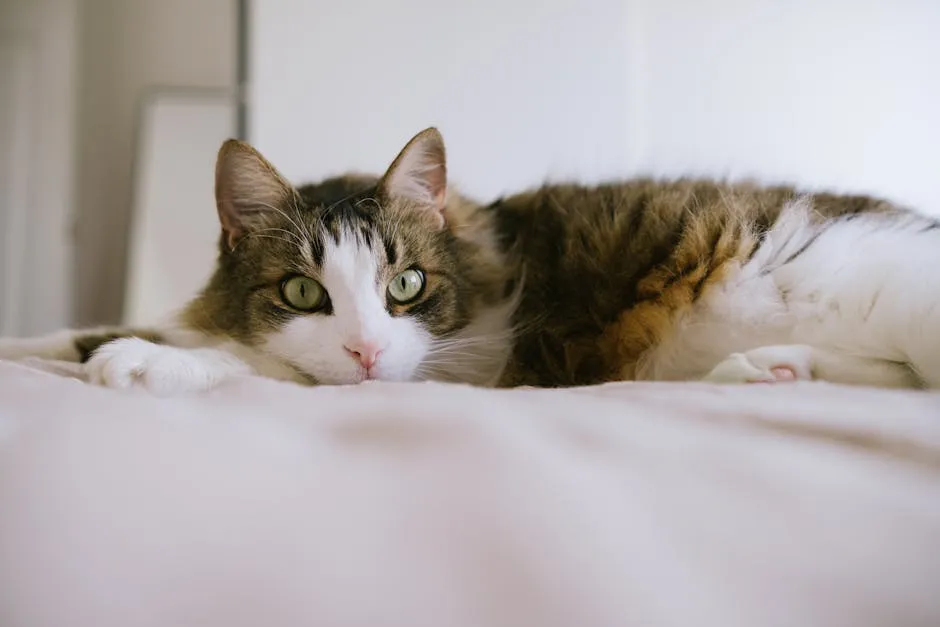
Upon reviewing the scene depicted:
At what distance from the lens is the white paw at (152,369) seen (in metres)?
0.67

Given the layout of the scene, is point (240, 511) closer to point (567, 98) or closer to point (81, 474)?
point (81, 474)

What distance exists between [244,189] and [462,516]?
0.81 m

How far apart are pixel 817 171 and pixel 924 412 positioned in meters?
2.10

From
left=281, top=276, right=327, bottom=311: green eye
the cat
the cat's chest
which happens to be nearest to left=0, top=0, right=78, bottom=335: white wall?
the cat

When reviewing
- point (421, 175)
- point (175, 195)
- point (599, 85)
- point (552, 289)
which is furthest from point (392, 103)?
point (552, 289)

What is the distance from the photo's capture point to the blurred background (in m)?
2.20

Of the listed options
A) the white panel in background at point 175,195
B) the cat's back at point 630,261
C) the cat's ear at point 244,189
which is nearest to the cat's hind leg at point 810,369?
the cat's back at point 630,261

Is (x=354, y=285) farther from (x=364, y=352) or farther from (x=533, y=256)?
(x=533, y=256)

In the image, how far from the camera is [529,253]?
1184 mm

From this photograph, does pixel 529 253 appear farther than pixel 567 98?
No

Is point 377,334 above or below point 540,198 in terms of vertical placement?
below

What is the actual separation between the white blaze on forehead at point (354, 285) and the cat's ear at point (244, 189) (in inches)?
6.0

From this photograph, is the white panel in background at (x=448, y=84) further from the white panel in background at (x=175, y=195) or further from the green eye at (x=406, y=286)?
the green eye at (x=406, y=286)

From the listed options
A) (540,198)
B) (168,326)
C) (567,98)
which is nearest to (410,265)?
(540,198)
